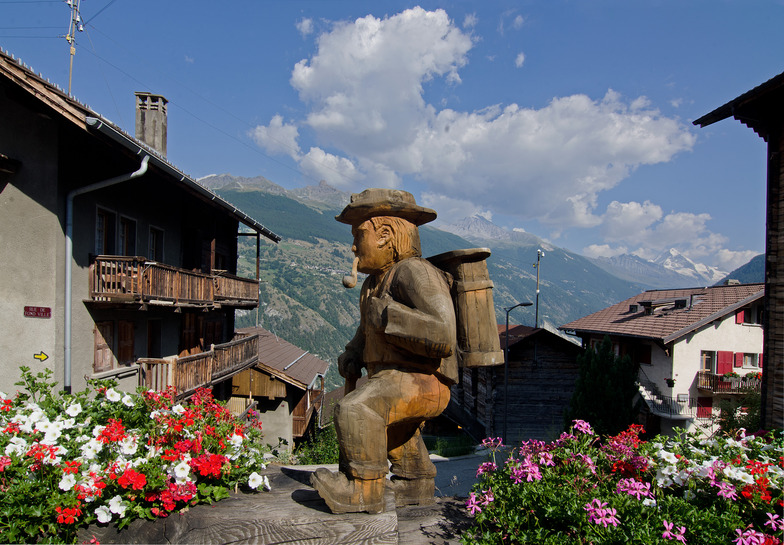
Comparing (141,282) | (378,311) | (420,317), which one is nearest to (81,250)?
(141,282)

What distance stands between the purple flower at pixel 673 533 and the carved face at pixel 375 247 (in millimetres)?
2240

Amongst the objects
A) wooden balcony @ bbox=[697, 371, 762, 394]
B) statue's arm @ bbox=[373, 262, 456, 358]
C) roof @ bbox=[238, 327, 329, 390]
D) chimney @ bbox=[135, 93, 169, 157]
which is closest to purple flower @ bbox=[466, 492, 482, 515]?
statue's arm @ bbox=[373, 262, 456, 358]

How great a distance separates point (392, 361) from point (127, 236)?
825 cm

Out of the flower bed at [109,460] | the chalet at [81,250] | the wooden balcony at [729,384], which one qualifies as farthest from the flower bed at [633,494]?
the wooden balcony at [729,384]

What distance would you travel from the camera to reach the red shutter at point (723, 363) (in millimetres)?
17250

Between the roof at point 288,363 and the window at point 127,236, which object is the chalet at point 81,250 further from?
the roof at point 288,363

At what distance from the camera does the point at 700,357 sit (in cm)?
1736

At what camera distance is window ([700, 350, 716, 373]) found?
17.4 meters

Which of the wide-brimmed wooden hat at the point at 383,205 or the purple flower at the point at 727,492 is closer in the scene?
the purple flower at the point at 727,492

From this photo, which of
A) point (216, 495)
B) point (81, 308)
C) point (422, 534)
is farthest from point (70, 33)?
point (422, 534)

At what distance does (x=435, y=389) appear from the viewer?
10.3 feet

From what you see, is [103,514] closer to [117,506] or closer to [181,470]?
[117,506]

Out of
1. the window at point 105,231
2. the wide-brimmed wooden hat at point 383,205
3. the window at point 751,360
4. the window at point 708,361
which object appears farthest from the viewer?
the window at point 751,360

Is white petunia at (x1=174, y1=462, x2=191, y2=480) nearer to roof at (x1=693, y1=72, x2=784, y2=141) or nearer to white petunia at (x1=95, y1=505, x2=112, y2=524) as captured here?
white petunia at (x1=95, y1=505, x2=112, y2=524)
